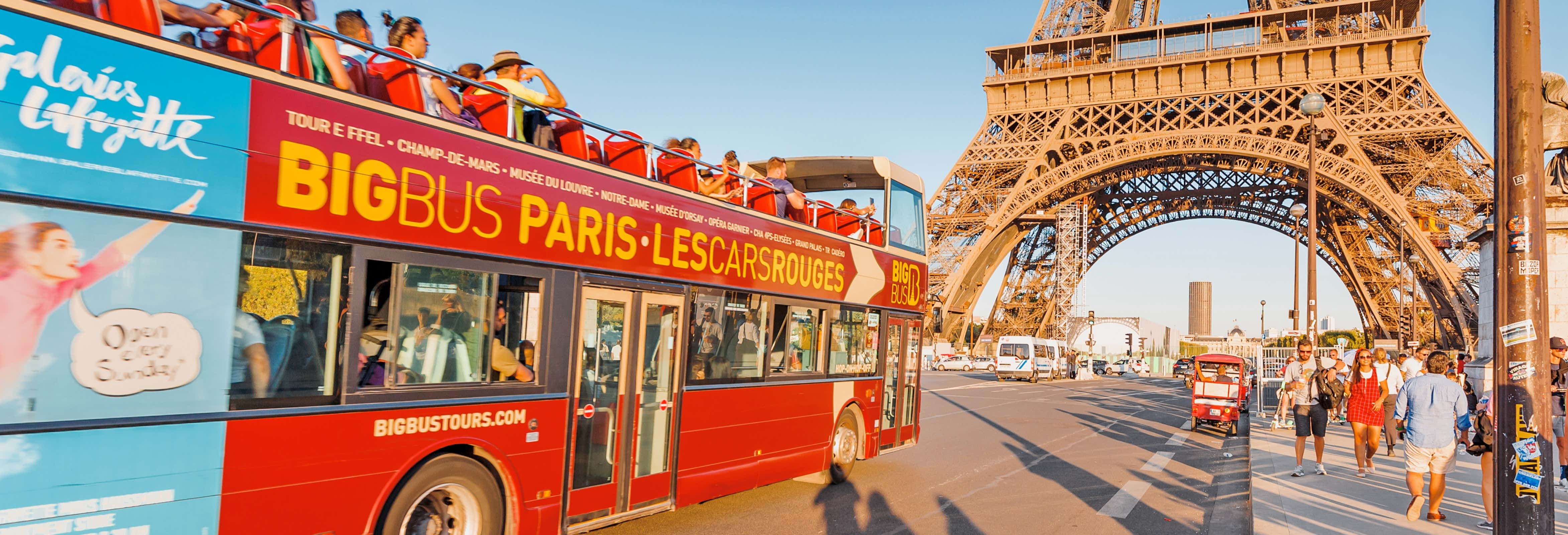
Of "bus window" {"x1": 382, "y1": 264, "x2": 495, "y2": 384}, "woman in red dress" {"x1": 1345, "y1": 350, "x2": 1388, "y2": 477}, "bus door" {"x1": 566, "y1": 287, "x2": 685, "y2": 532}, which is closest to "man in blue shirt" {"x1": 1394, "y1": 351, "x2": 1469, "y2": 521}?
"woman in red dress" {"x1": 1345, "y1": 350, "x2": 1388, "y2": 477}

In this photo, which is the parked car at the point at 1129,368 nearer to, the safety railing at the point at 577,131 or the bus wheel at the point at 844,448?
the bus wheel at the point at 844,448

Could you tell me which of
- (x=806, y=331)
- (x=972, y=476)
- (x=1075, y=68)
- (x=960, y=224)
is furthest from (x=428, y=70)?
(x=1075, y=68)

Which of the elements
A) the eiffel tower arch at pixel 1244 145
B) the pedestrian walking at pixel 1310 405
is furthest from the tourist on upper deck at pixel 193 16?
the eiffel tower arch at pixel 1244 145

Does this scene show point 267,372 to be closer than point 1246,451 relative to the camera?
Yes

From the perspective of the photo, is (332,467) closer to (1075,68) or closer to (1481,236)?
(1481,236)

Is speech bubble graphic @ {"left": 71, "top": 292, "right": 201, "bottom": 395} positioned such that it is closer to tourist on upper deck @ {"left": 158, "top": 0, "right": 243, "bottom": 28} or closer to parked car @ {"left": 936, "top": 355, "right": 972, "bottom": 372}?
tourist on upper deck @ {"left": 158, "top": 0, "right": 243, "bottom": 28}

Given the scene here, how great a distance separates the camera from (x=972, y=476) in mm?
10805

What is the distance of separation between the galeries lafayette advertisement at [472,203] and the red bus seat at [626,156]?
214 millimetres

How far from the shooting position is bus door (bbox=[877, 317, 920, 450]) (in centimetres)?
1091

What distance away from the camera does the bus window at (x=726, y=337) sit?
737 cm

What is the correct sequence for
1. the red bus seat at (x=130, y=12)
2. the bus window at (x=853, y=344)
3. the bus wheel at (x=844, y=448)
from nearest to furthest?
the red bus seat at (x=130, y=12) → the bus window at (x=853, y=344) → the bus wheel at (x=844, y=448)

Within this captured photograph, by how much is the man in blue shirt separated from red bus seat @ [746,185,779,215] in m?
5.54

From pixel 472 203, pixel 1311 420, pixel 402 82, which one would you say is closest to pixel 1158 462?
pixel 1311 420

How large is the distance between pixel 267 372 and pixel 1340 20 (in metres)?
43.5
